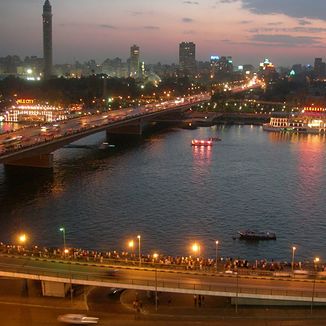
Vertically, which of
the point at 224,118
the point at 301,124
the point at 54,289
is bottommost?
the point at 54,289

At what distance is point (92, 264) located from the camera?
13297 mm

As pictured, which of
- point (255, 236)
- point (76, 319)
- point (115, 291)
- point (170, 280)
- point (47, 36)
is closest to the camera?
point (76, 319)

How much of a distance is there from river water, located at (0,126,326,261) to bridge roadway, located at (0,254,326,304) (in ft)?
14.1

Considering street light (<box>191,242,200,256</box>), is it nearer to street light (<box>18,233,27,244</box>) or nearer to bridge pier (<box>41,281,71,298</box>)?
street light (<box>18,233,27,244</box>)

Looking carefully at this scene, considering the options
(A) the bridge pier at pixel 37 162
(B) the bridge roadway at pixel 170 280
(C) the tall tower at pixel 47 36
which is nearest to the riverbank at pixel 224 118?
(A) the bridge pier at pixel 37 162

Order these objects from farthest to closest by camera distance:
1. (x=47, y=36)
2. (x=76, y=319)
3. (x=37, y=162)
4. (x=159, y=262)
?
(x=47, y=36), (x=37, y=162), (x=159, y=262), (x=76, y=319)

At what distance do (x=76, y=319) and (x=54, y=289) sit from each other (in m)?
1.49

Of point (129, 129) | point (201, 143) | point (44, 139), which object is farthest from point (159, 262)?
point (129, 129)

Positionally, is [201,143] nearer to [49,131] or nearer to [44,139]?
[49,131]

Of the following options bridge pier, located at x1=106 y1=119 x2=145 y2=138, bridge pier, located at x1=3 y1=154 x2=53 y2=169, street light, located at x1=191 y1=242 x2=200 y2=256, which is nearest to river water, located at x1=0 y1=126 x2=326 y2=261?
street light, located at x1=191 y1=242 x2=200 y2=256

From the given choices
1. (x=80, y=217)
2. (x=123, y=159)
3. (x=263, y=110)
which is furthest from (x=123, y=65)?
(x=80, y=217)

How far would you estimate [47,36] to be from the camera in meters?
149

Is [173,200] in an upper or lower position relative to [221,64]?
lower

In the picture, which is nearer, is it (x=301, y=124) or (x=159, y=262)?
(x=159, y=262)
